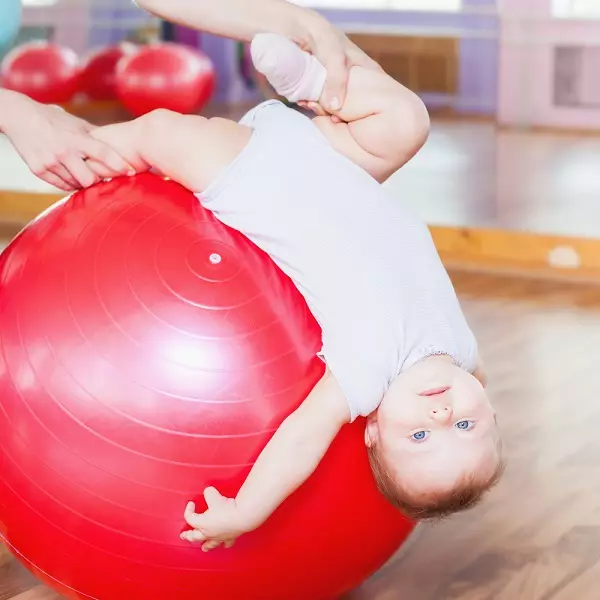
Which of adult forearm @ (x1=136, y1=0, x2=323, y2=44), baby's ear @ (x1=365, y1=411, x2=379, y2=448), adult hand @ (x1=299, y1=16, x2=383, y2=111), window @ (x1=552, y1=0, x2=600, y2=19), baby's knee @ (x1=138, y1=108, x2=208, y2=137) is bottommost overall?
window @ (x1=552, y1=0, x2=600, y2=19)

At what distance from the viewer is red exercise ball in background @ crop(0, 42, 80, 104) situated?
553cm

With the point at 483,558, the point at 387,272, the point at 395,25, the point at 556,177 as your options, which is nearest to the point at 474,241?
the point at 556,177

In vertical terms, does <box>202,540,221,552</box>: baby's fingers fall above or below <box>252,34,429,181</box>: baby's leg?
below

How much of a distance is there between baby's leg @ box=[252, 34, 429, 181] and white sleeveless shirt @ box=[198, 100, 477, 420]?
4 cm

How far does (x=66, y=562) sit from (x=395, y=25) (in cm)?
595

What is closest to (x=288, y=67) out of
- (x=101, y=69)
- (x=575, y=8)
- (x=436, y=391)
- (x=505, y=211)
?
(x=436, y=391)

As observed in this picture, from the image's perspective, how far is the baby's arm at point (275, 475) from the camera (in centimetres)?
135

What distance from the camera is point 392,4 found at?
7051 millimetres

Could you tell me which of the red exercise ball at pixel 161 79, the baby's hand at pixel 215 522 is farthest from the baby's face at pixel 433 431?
the red exercise ball at pixel 161 79

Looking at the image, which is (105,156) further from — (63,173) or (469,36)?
(469,36)

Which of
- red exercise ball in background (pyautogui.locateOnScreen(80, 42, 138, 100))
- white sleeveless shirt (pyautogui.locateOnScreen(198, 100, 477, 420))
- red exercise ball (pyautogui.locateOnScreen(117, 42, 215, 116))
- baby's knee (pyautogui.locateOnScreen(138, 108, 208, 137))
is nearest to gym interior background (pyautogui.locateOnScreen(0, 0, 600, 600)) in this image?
red exercise ball in background (pyautogui.locateOnScreen(80, 42, 138, 100))

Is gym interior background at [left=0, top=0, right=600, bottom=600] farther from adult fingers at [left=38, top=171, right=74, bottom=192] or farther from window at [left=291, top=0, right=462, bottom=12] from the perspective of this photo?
adult fingers at [left=38, top=171, right=74, bottom=192]

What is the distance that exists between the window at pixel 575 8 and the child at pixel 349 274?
15.9 ft

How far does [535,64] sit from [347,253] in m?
5.05
